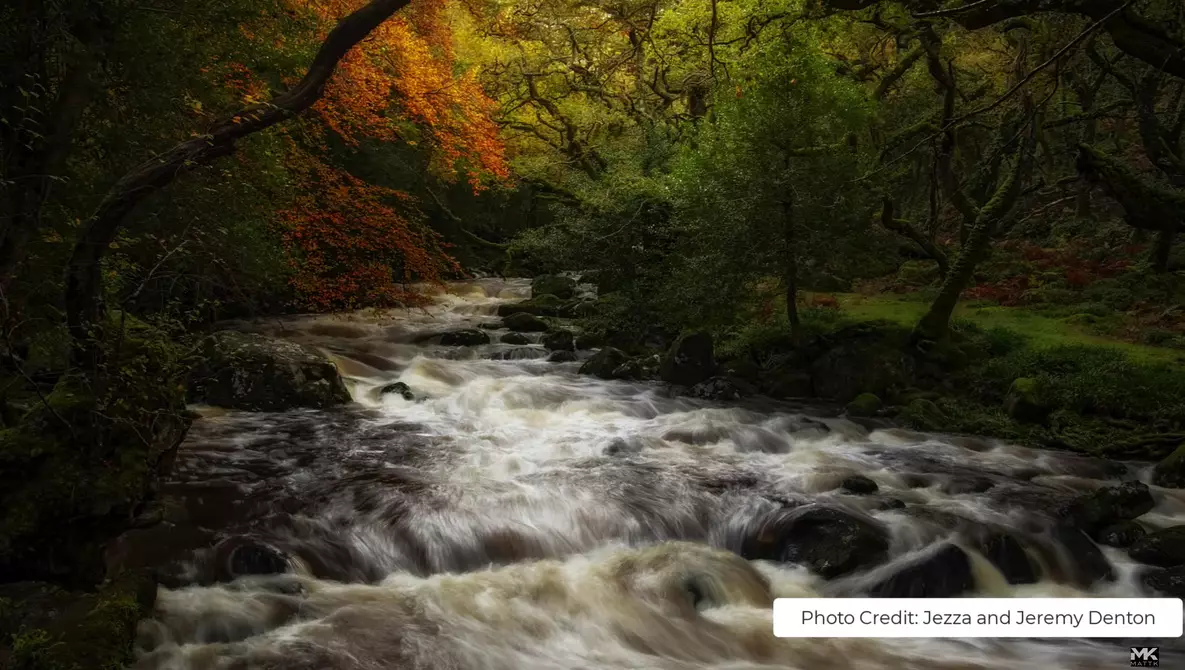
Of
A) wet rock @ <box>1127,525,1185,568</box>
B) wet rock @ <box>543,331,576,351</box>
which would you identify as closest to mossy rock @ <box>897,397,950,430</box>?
wet rock @ <box>1127,525,1185,568</box>

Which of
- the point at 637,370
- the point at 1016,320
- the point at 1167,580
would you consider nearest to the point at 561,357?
the point at 637,370

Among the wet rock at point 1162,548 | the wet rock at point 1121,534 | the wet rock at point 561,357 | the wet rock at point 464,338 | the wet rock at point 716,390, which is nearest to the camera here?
the wet rock at point 1162,548

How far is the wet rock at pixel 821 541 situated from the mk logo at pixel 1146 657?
7.06 ft

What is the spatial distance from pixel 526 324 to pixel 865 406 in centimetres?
959

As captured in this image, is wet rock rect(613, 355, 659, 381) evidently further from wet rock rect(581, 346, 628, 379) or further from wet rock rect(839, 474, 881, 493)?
wet rock rect(839, 474, 881, 493)

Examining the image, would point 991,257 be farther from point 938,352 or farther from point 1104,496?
point 1104,496

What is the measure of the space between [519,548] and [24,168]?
18.6ft

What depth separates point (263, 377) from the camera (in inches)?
480

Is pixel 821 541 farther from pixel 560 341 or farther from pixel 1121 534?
pixel 560 341

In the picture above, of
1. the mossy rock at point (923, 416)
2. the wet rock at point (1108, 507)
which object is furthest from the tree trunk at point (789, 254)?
the wet rock at point (1108, 507)

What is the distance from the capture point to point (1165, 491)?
369 inches

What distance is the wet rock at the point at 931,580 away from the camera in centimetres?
704

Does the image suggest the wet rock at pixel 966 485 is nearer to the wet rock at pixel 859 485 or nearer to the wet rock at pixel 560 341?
the wet rock at pixel 859 485

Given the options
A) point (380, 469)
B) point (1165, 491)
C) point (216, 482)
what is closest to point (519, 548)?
point (380, 469)
